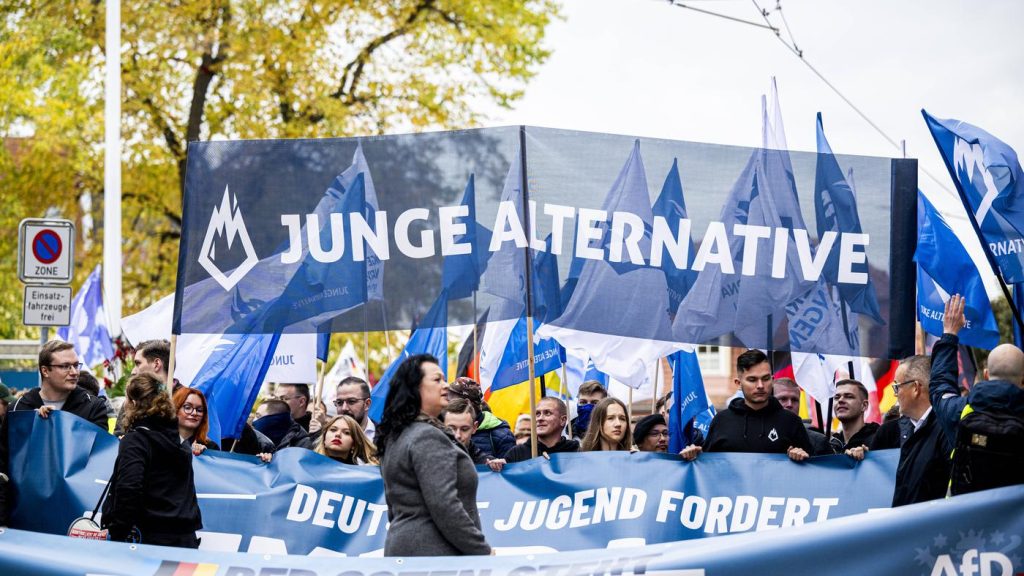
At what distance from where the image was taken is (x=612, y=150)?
812 cm

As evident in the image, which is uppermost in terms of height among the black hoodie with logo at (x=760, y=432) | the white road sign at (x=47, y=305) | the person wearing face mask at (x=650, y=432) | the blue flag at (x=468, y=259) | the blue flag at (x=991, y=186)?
the blue flag at (x=991, y=186)

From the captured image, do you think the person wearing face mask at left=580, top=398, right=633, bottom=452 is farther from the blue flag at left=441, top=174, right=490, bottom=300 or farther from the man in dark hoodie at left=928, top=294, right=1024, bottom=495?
the man in dark hoodie at left=928, top=294, right=1024, bottom=495

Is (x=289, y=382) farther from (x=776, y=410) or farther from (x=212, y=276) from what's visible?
(x=776, y=410)

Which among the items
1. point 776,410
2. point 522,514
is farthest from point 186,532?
point 776,410

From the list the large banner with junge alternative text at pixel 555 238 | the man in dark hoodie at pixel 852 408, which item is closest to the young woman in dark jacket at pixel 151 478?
the large banner with junge alternative text at pixel 555 238

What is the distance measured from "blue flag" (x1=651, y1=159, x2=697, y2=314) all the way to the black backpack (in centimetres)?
256

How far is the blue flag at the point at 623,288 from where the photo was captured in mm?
7906

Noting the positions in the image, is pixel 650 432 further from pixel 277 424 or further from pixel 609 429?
pixel 277 424

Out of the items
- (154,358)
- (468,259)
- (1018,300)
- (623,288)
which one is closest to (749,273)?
(623,288)

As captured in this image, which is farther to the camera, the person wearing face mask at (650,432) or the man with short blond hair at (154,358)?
the man with short blond hair at (154,358)

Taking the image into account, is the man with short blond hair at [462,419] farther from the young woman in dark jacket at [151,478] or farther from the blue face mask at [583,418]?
the blue face mask at [583,418]

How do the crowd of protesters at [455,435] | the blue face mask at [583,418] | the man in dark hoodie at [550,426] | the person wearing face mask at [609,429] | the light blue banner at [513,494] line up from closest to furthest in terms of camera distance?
the crowd of protesters at [455,435]
the light blue banner at [513,494]
the person wearing face mask at [609,429]
the man in dark hoodie at [550,426]
the blue face mask at [583,418]

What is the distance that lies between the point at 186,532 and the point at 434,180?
2.88 meters

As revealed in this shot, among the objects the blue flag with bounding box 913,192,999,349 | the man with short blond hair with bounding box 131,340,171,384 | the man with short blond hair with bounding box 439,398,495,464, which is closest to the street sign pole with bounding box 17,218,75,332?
the man with short blond hair with bounding box 131,340,171,384
